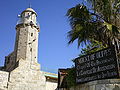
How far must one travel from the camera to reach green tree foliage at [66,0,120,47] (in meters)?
6.89

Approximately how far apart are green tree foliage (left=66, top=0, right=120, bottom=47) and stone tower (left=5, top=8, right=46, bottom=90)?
13.6 metres

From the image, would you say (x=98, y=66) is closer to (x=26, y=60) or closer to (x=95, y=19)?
(x=95, y=19)

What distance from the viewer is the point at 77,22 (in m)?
7.33

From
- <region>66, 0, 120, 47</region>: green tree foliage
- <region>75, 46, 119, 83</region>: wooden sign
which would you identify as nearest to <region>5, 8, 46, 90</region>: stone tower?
<region>66, 0, 120, 47</region>: green tree foliage

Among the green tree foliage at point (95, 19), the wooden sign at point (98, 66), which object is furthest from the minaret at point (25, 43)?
the wooden sign at point (98, 66)

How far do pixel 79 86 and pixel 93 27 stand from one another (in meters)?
2.49

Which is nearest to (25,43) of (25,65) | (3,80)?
(25,65)

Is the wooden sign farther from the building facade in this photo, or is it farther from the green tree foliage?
the building facade

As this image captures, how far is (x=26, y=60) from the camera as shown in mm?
20875

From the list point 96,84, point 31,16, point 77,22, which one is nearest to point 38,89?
point 31,16

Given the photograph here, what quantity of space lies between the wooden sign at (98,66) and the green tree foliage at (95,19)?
1.22 meters

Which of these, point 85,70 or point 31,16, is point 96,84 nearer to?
point 85,70

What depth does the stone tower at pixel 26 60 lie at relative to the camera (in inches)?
760

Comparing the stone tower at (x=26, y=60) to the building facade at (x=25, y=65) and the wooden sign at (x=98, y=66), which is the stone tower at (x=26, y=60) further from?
the wooden sign at (x=98, y=66)
